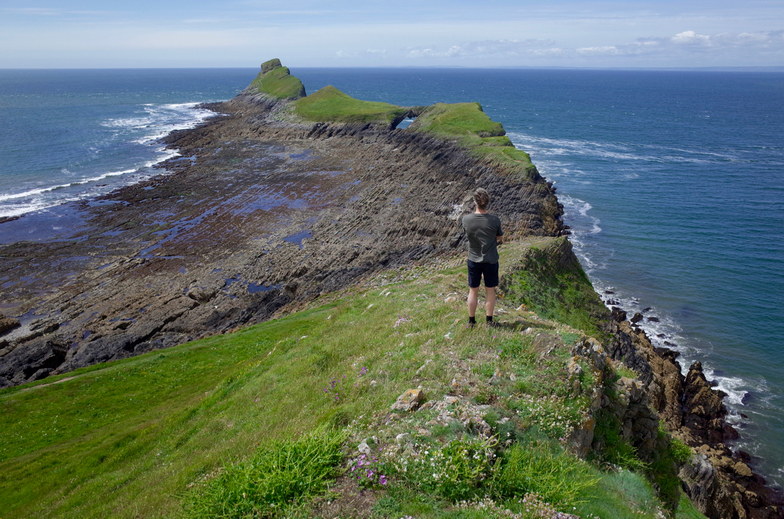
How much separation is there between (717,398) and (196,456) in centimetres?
3036

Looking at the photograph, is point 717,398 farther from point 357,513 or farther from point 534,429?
point 357,513

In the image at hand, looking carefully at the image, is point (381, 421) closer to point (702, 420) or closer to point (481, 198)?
point (481, 198)

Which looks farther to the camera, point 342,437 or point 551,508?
point 342,437

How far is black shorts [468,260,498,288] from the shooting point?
36.4 ft

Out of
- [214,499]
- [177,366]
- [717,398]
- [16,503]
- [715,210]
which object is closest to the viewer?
[214,499]

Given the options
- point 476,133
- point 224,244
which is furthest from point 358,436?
point 476,133

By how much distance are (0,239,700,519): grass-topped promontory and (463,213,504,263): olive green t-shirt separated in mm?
2303

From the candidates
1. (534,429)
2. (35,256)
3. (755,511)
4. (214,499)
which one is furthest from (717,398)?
(35,256)

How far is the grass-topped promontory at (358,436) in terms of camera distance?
713 centimetres

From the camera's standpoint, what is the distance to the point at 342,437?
8.23 m

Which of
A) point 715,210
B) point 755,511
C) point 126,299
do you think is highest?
point 715,210

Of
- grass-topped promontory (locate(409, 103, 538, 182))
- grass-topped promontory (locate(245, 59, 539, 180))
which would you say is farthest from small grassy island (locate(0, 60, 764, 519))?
grass-topped promontory (locate(245, 59, 539, 180))

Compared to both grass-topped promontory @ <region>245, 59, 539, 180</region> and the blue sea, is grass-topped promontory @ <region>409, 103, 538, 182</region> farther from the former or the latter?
the blue sea

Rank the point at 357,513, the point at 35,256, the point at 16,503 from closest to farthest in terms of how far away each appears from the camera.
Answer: the point at 357,513, the point at 16,503, the point at 35,256
